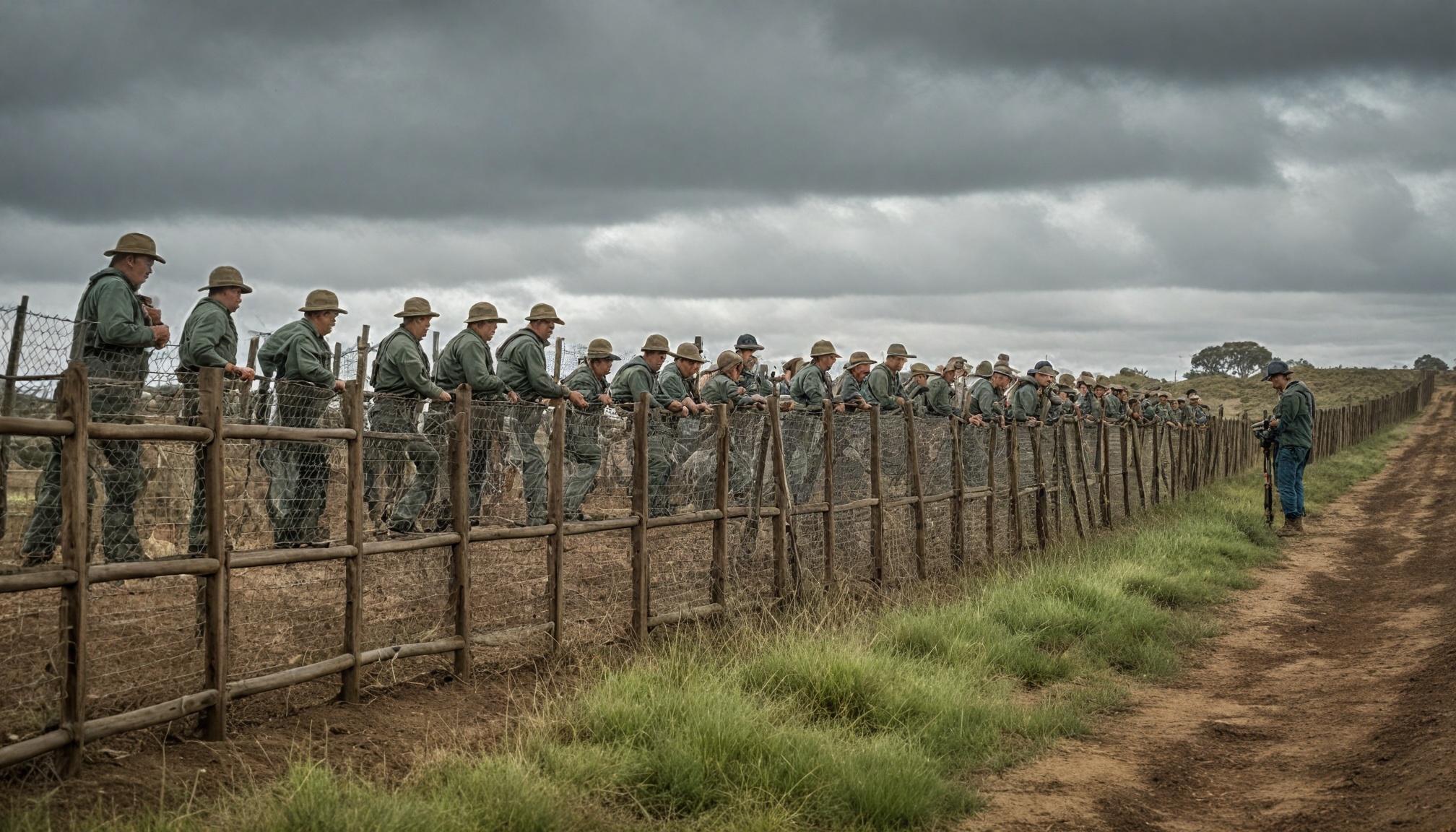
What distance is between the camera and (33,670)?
18.5ft

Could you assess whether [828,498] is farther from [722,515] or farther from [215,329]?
[215,329]

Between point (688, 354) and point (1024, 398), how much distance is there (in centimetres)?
766

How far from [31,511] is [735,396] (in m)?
7.76

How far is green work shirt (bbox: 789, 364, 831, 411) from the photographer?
45.0ft

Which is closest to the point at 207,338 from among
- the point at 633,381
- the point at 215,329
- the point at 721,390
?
the point at 215,329

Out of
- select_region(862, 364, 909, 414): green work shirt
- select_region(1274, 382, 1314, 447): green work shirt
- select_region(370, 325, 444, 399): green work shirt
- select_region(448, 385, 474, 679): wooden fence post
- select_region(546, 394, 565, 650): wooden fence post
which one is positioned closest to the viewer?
select_region(448, 385, 474, 679): wooden fence post

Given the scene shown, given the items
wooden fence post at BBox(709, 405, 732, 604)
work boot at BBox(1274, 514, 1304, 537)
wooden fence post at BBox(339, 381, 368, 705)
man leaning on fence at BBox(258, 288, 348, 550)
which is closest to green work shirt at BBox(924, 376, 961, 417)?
work boot at BBox(1274, 514, 1304, 537)

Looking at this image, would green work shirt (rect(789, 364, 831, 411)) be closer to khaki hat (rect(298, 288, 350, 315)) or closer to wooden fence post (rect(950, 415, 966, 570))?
wooden fence post (rect(950, 415, 966, 570))

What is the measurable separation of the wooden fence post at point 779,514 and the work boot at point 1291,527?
1076 cm

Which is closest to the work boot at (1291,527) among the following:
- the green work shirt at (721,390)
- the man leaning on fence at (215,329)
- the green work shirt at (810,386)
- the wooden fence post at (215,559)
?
the green work shirt at (810,386)

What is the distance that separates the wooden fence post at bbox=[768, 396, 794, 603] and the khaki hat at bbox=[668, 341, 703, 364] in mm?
1799

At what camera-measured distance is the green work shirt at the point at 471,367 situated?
10.2 metres

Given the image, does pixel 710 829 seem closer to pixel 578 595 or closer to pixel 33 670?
pixel 33 670

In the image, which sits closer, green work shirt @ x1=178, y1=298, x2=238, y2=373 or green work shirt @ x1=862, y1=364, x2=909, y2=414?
green work shirt @ x1=178, y1=298, x2=238, y2=373
